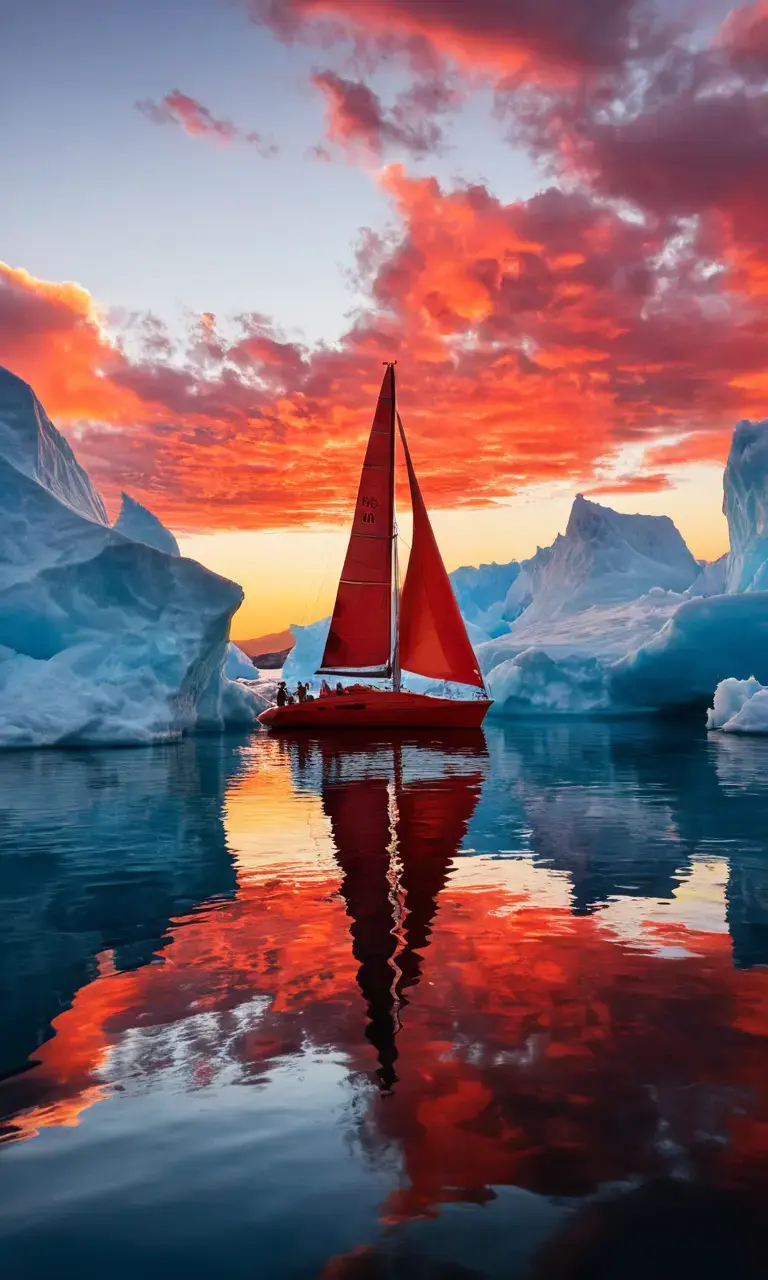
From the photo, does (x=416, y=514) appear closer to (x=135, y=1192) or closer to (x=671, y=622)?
(x=671, y=622)

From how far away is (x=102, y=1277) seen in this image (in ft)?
9.20

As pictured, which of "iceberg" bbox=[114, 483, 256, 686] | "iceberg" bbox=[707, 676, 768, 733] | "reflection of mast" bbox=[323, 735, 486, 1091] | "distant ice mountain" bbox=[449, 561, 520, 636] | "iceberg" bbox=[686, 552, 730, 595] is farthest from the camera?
"distant ice mountain" bbox=[449, 561, 520, 636]

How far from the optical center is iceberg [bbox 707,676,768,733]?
1257 inches

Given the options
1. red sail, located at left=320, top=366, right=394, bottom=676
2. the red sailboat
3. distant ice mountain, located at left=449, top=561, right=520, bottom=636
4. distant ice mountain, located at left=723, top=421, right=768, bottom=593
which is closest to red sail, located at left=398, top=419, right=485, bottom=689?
the red sailboat

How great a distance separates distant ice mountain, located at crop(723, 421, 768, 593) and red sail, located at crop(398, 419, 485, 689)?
15.4 metres

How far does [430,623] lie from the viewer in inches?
1288

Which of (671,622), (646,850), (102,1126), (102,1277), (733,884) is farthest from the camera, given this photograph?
(671,622)

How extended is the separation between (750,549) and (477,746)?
20.4m

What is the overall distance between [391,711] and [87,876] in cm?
2205

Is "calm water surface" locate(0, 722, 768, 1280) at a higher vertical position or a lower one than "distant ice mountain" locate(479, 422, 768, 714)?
lower

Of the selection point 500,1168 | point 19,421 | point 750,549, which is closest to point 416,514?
point 19,421

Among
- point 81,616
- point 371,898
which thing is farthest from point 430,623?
point 371,898

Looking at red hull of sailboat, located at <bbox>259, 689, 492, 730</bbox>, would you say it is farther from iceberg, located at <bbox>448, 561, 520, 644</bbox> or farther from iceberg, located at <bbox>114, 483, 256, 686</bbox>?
iceberg, located at <bbox>448, 561, 520, 644</bbox>

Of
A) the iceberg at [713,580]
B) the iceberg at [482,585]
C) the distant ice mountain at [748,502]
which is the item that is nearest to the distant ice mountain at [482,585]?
the iceberg at [482,585]
